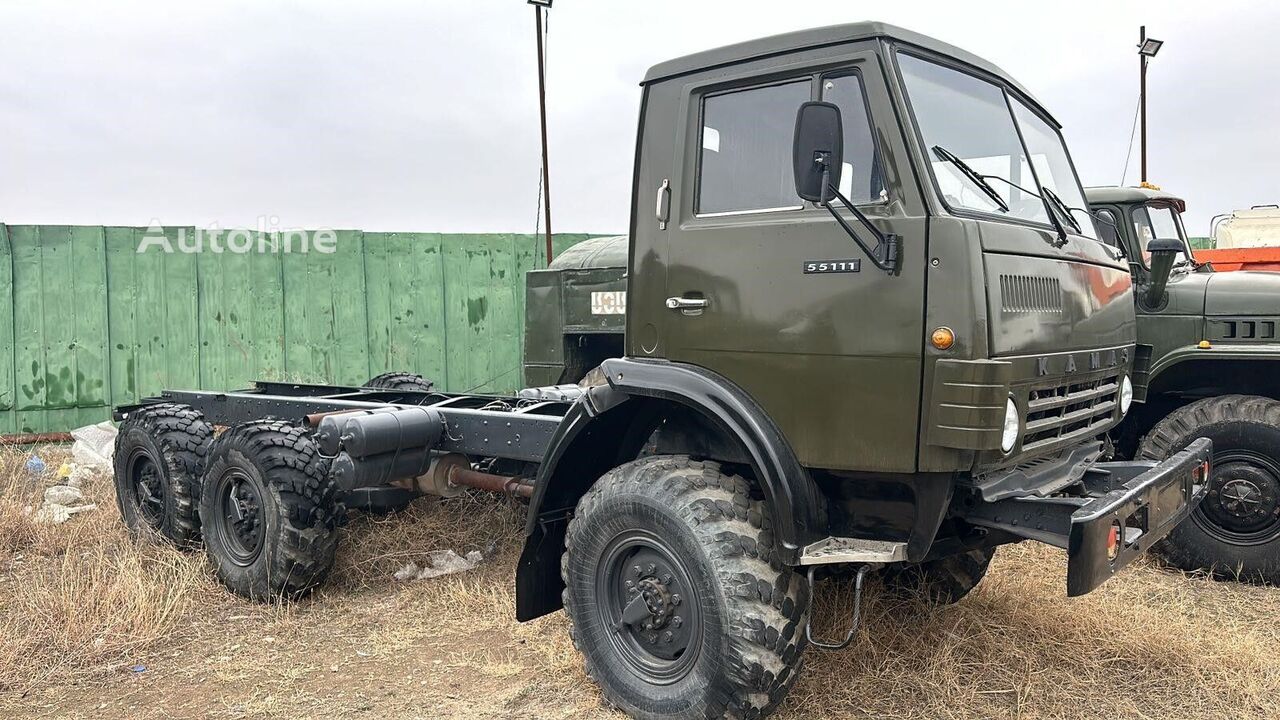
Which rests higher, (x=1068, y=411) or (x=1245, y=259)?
(x=1245, y=259)

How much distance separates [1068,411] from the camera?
371 centimetres

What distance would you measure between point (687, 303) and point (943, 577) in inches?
82.0

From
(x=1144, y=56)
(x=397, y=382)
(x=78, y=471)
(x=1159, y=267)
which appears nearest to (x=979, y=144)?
(x=1159, y=267)

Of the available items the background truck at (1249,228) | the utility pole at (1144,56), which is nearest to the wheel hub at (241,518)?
the background truck at (1249,228)

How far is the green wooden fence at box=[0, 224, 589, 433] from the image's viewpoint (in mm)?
10148

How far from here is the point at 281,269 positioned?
1123 cm

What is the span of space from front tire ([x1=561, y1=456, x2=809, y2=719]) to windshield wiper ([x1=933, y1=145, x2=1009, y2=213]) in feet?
4.58

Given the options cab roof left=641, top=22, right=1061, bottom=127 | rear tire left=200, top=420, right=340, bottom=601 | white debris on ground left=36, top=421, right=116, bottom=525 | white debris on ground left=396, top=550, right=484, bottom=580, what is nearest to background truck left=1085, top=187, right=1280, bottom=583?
cab roof left=641, top=22, right=1061, bottom=127

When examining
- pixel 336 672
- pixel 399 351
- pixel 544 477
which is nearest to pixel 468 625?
pixel 336 672

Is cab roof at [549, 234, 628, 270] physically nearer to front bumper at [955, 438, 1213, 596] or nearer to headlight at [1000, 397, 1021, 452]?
front bumper at [955, 438, 1213, 596]

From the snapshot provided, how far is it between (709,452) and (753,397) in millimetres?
410

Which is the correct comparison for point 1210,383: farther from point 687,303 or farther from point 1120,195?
point 687,303

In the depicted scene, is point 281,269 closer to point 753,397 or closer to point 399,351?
point 399,351

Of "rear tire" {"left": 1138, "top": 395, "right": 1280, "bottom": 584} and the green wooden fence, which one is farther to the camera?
the green wooden fence
